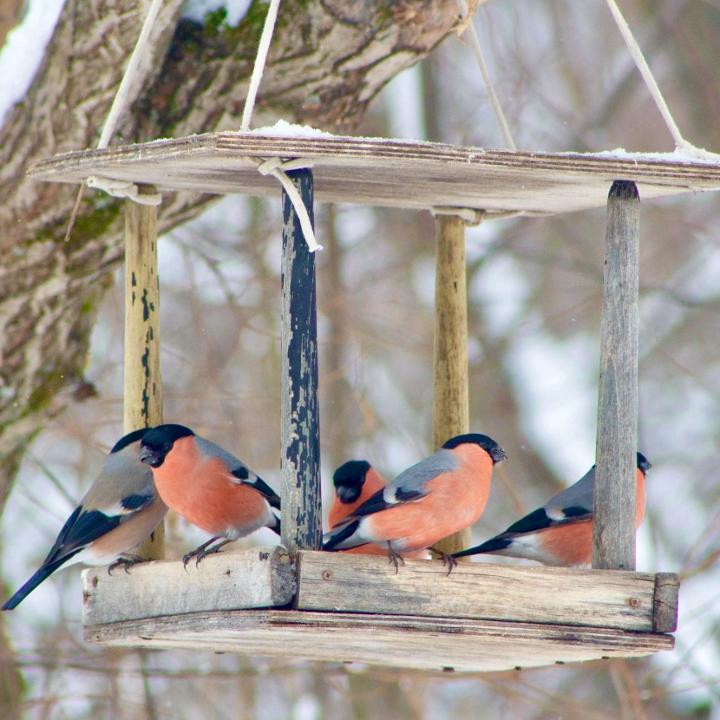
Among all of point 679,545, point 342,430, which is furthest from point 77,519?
point 679,545

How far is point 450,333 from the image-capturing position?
432cm

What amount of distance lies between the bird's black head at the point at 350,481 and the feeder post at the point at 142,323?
1.81 ft

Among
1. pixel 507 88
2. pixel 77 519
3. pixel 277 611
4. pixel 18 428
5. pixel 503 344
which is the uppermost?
pixel 507 88

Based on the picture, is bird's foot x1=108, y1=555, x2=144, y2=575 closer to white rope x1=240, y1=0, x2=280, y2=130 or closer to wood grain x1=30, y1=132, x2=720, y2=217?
wood grain x1=30, y1=132, x2=720, y2=217

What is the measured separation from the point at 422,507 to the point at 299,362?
50 centimetres

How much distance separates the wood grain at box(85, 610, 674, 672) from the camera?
2998 mm

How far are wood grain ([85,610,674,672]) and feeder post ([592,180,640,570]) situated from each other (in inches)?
12.3

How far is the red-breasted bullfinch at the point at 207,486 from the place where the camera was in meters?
3.52

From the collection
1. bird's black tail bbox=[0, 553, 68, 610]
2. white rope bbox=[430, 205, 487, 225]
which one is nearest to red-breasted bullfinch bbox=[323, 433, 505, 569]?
bird's black tail bbox=[0, 553, 68, 610]

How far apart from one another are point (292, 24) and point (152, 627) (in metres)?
2.08

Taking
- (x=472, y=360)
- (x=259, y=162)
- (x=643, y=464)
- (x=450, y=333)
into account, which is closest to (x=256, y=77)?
(x=259, y=162)

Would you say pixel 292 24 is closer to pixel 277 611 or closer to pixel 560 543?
pixel 560 543

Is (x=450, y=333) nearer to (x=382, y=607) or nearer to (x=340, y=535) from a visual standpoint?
(x=340, y=535)

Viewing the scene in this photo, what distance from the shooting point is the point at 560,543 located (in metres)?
3.77
